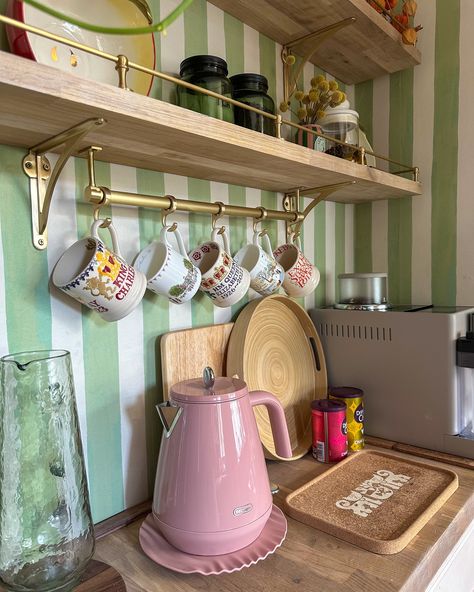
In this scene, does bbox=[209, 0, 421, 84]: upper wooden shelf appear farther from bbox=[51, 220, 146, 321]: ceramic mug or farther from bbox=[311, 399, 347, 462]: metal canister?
bbox=[311, 399, 347, 462]: metal canister

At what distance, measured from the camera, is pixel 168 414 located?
866mm

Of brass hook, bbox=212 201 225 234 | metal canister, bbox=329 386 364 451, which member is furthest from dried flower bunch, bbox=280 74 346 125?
metal canister, bbox=329 386 364 451

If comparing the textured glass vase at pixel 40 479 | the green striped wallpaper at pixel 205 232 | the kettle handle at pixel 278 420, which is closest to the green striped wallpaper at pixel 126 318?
the green striped wallpaper at pixel 205 232

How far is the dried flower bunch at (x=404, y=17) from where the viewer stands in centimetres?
121

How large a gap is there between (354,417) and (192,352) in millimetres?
430

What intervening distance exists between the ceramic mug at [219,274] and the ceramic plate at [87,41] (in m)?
0.32

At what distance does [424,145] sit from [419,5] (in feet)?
1.28

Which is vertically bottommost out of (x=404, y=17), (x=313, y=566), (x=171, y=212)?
(x=313, y=566)

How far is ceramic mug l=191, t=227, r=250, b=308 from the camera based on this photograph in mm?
937

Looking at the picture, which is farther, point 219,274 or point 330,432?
point 330,432

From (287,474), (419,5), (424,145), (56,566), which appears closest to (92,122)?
(56,566)

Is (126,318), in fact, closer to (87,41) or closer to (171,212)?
→ (171,212)

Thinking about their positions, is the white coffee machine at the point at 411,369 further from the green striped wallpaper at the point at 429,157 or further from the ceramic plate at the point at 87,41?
the ceramic plate at the point at 87,41

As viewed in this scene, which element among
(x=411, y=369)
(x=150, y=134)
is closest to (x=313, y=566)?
(x=411, y=369)
